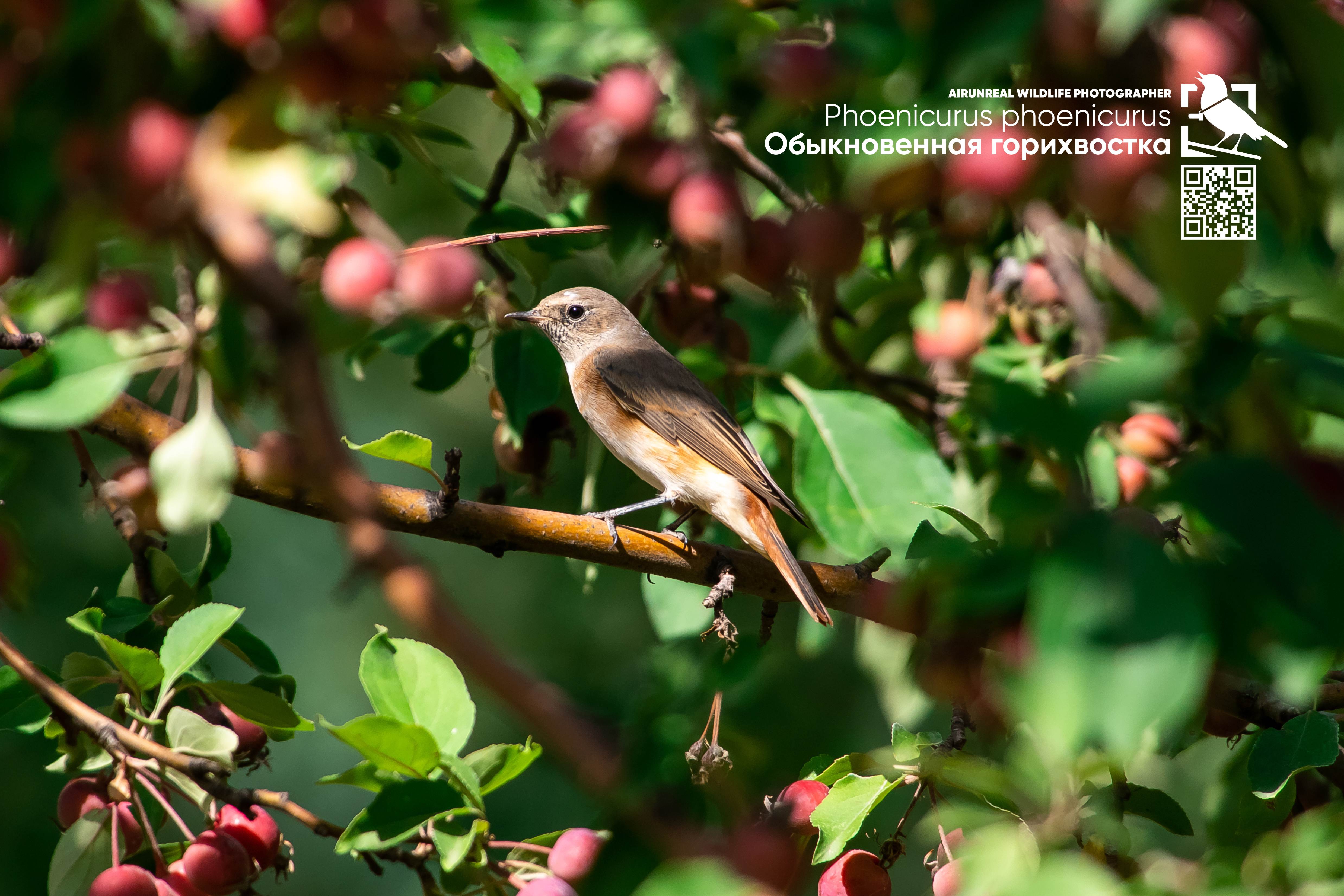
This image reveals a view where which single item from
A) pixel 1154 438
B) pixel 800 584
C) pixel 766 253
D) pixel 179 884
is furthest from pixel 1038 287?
pixel 179 884

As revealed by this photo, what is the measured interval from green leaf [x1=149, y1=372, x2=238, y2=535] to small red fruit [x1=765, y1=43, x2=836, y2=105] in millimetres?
690

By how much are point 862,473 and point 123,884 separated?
2.06 metres

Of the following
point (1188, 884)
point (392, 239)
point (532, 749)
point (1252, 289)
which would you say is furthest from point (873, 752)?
point (392, 239)

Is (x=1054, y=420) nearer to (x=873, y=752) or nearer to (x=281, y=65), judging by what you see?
(x=281, y=65)

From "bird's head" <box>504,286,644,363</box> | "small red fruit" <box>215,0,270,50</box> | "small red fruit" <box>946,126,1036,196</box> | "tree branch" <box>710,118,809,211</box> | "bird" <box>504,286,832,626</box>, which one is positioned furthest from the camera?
"bird's head" <box>504,286,644,363</box>

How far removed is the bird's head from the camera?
5426 millimetres

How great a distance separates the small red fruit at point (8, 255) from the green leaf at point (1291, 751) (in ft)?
7.26

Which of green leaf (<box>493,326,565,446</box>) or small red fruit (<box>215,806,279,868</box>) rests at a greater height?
green leaf (<box>493,326,565,446</box>)

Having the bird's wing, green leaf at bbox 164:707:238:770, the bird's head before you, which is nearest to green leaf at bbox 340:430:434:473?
green leaf at bbox 164:707:238:770

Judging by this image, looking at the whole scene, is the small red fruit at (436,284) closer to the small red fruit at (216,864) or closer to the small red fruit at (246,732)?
the small red fruit at (216,864)

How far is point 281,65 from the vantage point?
3.07 ft

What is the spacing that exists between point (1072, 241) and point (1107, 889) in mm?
777

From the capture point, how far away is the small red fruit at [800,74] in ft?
3.84

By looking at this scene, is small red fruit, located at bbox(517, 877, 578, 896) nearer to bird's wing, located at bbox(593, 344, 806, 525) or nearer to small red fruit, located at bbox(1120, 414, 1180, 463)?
small red fruit, located at bbox(1120, 414, 1180, 463)
